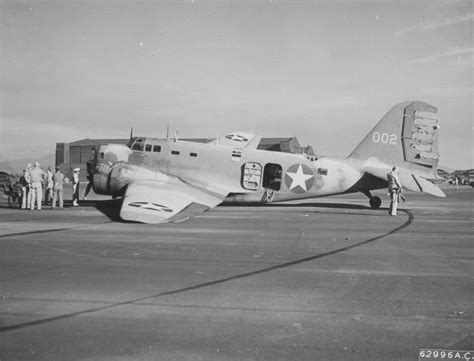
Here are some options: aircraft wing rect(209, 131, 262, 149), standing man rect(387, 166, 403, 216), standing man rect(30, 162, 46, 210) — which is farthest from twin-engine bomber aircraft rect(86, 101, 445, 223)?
aircraft wing rect(209, 131, 262, 149)

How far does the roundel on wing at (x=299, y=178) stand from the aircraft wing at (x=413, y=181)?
289 centimetres

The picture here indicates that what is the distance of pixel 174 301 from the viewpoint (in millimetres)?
5977

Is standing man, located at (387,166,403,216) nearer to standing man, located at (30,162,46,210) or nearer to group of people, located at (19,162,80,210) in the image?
group of people, located at (19,162,80,210)

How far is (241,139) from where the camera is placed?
25.8 meters

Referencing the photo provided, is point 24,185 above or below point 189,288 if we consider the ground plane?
below

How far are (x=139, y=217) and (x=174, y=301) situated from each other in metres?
7.99

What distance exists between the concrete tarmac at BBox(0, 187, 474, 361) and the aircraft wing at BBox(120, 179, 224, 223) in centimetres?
150

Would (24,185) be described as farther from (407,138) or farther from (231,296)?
(407,138)

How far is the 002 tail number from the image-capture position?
21.9m

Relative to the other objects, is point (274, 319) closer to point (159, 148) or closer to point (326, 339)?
point (326, 339)

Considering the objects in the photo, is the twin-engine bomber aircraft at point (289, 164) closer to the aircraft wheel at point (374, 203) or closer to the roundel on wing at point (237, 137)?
the aircraft wheel at point (374, 203)

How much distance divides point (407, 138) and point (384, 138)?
108cm

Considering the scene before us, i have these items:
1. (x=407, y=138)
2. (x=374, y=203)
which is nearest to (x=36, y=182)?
(x=374, y=203)

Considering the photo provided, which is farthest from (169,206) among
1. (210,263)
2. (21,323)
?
(21,323)
